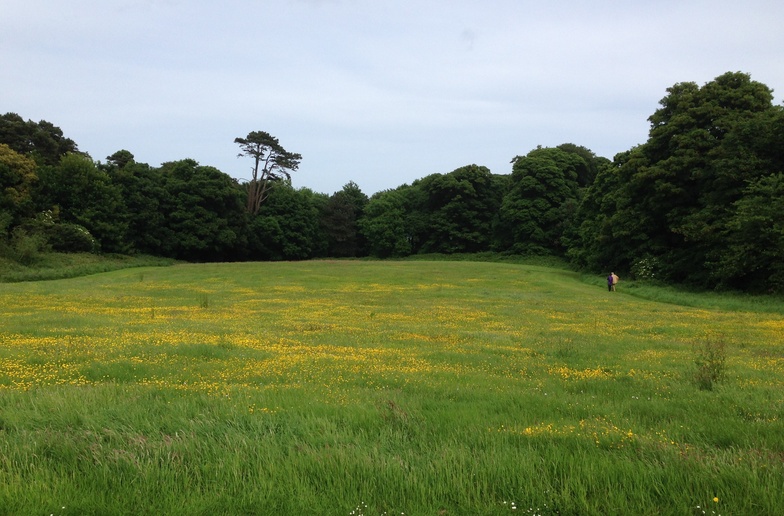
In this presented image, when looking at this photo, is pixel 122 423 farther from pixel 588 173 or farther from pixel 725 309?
pixel 588 173

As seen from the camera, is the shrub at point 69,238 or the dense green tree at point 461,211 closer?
the shrub at point 69,238

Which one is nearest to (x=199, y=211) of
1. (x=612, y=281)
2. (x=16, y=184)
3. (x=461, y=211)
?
(x=16, y=184)

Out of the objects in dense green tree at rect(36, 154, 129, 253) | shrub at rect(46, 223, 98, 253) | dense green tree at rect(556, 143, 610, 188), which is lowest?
shrub at rect(46, 223, 98, 253)

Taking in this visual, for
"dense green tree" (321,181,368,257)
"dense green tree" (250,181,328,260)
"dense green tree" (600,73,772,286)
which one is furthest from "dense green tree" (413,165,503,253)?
"dense green tree" (600,73,772,286)

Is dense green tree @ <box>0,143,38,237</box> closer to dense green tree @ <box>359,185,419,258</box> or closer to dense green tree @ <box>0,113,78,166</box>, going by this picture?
dense green tree @ <box>0,113,78,166</box>

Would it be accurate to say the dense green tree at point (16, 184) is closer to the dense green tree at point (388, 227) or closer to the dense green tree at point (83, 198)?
the dense green tree at point (83, 198)

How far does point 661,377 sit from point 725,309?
22013mm

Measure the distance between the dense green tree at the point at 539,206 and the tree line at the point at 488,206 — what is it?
0.76 feet

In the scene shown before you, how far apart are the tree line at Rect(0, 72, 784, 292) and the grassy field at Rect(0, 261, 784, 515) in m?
23.6

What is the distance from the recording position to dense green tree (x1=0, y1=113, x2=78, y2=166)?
6100 centimetres

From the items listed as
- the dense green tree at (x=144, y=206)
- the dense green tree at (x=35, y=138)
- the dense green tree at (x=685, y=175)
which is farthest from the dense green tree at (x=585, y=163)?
the dense green tree at (x=35, y=138)

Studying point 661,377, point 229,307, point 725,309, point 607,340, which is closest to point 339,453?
point 661,377

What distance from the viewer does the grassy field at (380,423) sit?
12.7 ft

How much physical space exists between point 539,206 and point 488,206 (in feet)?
41.9
